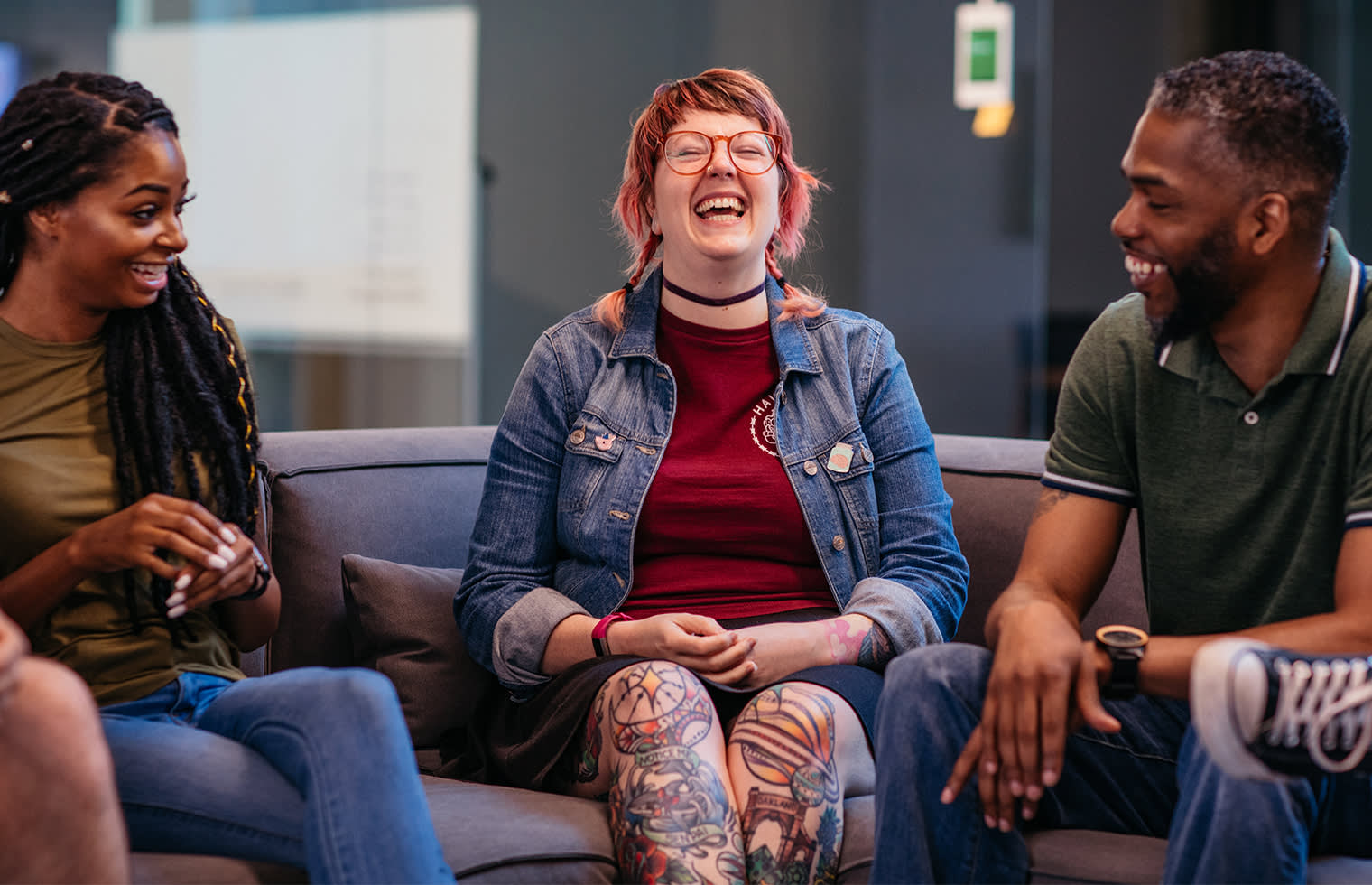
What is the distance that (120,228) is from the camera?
5.29 feet

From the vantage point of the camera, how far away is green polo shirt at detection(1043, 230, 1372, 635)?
1.45 metres

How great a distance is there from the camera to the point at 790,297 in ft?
6.83

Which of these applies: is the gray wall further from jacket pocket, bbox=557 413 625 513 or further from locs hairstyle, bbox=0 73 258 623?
locs hairstyle, bbox=0 73 258 623

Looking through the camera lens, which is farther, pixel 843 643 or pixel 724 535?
pixel 724 535

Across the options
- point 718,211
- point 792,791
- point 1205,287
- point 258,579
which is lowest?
point 792,791

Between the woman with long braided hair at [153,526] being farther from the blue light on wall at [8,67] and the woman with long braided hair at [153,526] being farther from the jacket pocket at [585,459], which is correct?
the blue light on wall at [8,67]

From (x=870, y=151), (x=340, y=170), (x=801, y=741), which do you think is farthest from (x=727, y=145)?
(x=340, y=170)

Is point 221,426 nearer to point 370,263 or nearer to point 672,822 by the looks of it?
point 672,822

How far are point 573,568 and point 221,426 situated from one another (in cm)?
55

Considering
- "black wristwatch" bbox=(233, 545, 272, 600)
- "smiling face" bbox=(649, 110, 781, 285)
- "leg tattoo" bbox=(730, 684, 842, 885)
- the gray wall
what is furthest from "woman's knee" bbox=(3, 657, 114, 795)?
the gray wall

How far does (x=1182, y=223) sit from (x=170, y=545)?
123cm

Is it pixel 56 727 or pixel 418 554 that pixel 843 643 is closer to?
pixel 418 554

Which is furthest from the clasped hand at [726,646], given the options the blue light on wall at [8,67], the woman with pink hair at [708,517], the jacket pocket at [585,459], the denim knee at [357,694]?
the blue light on wall at [8,67]

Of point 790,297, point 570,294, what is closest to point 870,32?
point 570,294
